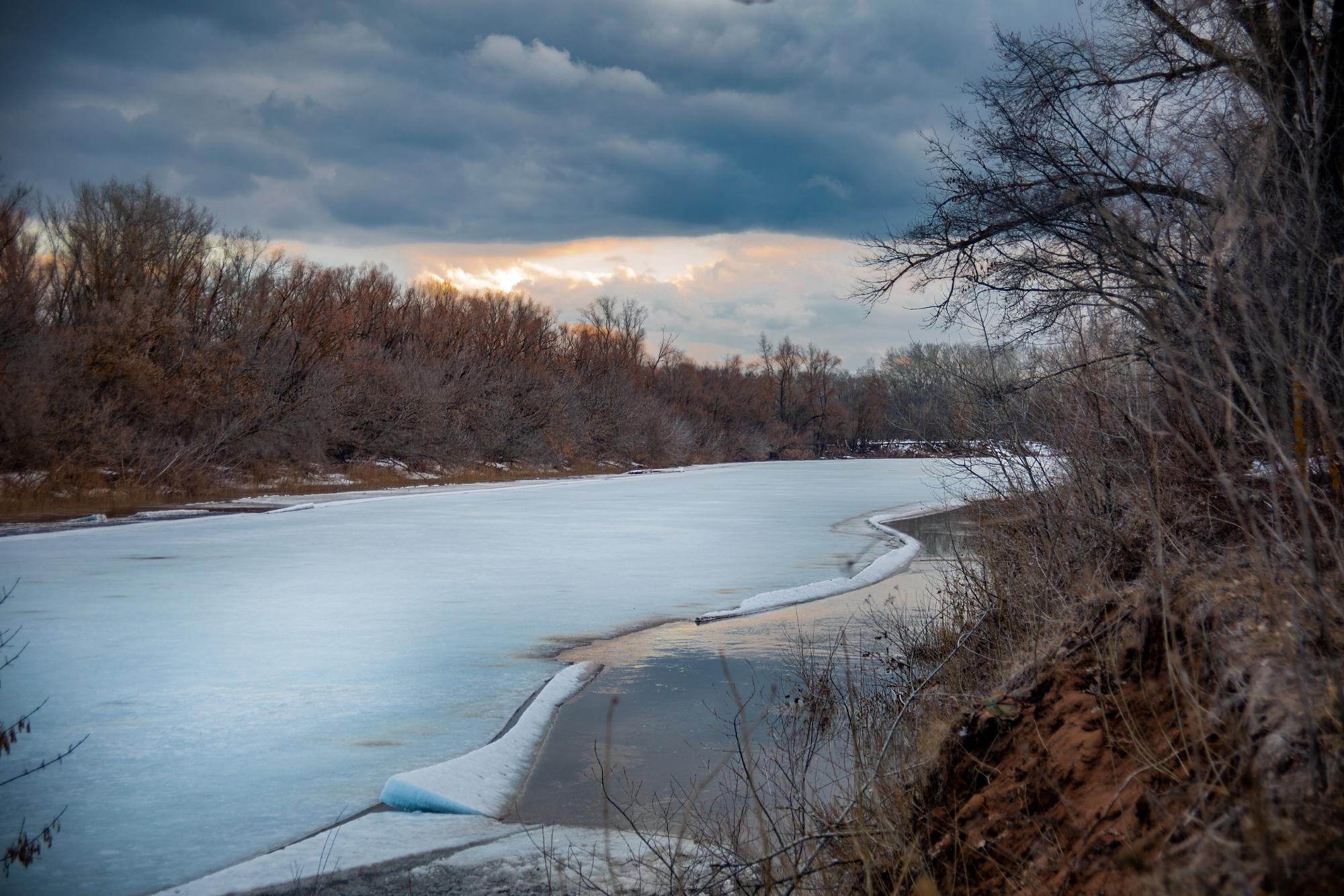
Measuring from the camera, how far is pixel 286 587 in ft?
40.8

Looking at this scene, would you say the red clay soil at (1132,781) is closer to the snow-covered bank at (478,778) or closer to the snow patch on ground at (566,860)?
the snow patch on ground at (566,860)

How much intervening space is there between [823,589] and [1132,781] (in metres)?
9.09

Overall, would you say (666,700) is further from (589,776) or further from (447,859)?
(447,859)

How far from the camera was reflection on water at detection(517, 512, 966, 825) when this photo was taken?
5613mm

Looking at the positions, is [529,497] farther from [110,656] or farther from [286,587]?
[110,656]

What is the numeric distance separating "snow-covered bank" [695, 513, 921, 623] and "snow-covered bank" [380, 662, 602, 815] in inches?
163

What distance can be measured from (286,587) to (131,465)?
56.2ft

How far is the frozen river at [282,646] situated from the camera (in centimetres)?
519

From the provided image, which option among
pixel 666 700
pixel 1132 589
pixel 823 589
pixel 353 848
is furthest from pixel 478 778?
pixel 823 589

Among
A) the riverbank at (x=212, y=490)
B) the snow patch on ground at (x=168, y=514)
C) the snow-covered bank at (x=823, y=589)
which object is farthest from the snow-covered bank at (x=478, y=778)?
the snow patch on ground at (x=168, y=514)

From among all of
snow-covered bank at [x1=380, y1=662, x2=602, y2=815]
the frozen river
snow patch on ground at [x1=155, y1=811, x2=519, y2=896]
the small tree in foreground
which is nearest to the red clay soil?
snow patch on ground at [x1=155, y1=811, x2=519, y2=896]

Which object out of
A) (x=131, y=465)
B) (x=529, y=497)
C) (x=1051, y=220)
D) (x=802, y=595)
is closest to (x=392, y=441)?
(x=529, y=497)

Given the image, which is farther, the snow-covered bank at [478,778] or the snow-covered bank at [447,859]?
the snow-covered bank at [478,778]

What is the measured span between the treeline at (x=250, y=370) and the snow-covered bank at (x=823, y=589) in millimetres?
2038
